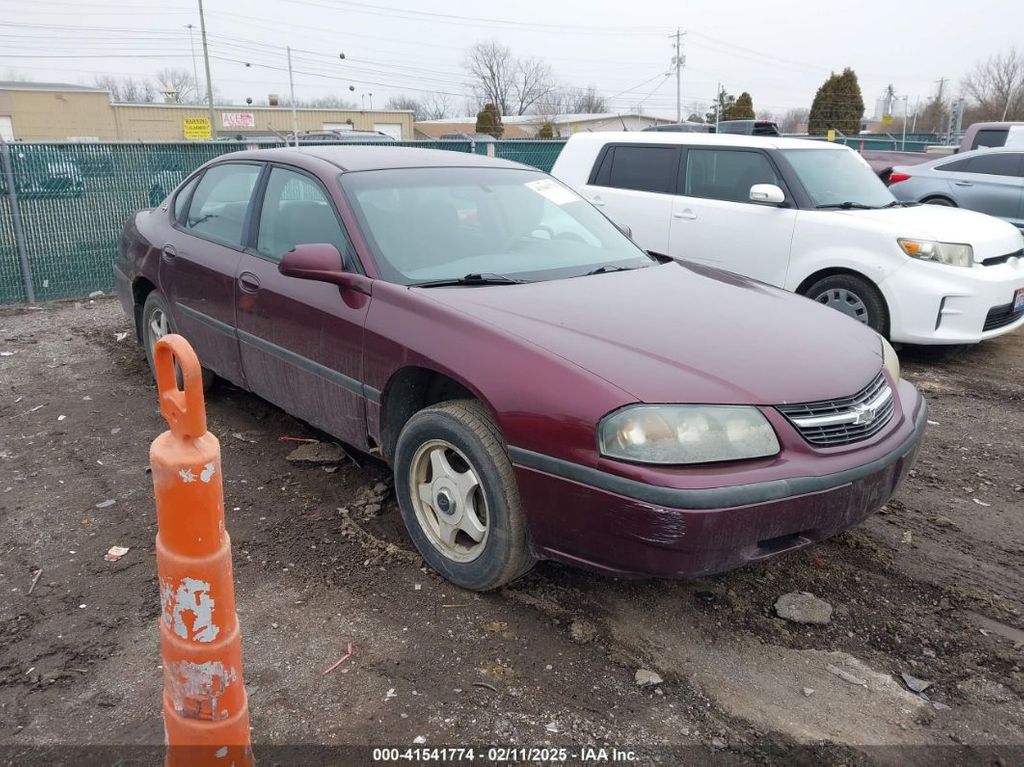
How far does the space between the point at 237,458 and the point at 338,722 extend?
2300 millimetres

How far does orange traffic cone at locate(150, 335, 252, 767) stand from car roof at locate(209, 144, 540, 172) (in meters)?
2.47

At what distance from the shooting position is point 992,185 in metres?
10.9

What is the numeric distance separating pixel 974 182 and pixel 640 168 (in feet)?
20.8

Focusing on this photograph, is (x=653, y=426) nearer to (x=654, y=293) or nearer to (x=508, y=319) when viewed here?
(x=508, y=319)

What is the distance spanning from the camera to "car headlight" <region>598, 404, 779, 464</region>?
2.52 meters

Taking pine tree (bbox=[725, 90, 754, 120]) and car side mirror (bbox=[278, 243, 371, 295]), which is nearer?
car side mirror (bbox=[278, 243, 371, 295])

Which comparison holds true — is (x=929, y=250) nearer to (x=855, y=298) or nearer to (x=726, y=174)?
(x=855, y=298)

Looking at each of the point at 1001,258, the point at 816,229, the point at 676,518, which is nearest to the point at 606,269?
the point at 676,518

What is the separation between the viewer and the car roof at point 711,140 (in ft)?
23.0

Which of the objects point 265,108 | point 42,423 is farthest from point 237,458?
point 265,108

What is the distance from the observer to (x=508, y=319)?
2973mm

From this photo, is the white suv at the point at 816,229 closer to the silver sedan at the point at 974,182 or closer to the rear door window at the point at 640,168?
the rear door window at the point at 640,168

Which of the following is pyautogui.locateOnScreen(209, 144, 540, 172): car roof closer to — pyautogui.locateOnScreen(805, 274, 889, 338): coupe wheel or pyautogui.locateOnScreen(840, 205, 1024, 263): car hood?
pyautogui.locateOnScreen(805, 274, 889, 338): coupe wheel

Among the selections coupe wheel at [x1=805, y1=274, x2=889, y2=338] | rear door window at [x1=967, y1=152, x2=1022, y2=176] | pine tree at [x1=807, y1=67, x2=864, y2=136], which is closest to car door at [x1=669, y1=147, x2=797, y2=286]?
coupe wheel at [x1=805, y1=274, x2=889, y2=338]
